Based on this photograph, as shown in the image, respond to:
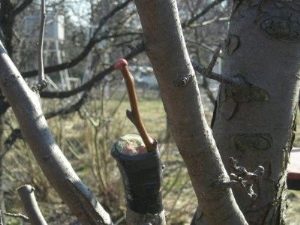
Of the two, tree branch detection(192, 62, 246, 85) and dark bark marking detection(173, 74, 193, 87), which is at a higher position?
tree branch detection(192, 62, 246, 85)

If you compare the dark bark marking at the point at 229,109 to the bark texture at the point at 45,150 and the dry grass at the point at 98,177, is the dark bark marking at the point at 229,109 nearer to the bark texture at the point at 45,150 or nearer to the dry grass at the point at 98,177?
the bark texture at the point at 45,150

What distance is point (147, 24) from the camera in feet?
2.58

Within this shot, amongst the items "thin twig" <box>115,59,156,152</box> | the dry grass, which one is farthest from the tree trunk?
the dry grass

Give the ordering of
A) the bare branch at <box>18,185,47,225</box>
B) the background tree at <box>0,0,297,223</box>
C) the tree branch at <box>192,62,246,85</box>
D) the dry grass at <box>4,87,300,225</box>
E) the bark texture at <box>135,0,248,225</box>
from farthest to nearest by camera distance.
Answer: the dry grass at <box>4,87,300,225</box>, the background tree at <box>0,0,297,223</box>, the tree branch at <box>192,62,246,85</box>, the bare branch at <box>18,185,47,225</box>, the bark texture at <box>135,0,248,225</box>

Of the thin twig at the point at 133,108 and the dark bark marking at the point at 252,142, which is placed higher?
the thin twig at the point at 133,108

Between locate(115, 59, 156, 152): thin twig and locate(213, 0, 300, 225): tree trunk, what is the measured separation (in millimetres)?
461

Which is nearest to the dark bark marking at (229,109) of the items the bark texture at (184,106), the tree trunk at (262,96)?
the tree trunk at (262,96)

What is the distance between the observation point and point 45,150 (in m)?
0.93

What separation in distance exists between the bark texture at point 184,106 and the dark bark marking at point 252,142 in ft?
1.10

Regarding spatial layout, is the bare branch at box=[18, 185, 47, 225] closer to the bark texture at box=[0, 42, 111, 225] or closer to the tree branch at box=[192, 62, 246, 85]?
the bark texture at box=[0, 42, 111, 225]

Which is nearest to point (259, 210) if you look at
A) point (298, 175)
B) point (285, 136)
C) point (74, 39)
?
point (285, 136)

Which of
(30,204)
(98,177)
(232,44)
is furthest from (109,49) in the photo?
(30,204)

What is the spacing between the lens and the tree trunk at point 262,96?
1.29 metres

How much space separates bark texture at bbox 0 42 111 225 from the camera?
3.05ft
